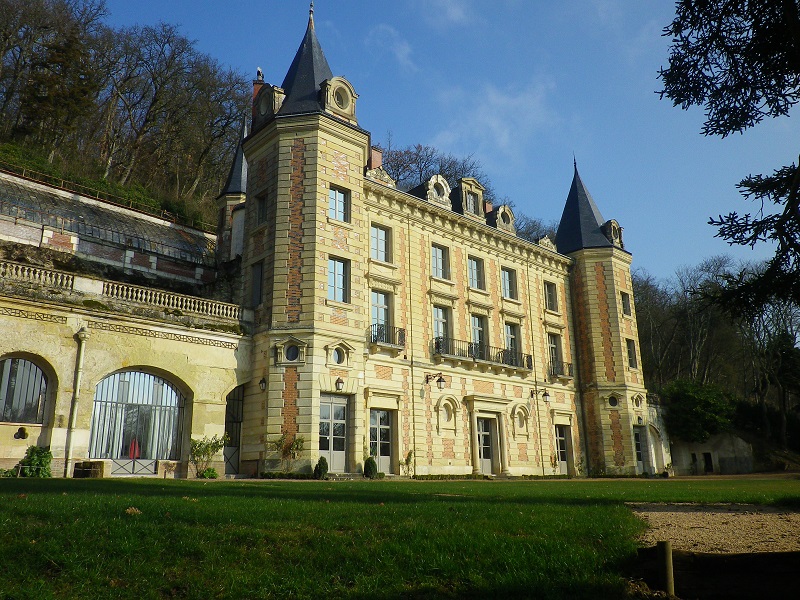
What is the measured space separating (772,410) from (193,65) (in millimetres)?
40591

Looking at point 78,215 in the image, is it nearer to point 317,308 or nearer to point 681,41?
point 317,308

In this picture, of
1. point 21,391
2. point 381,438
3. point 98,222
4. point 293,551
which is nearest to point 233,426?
point 381,438

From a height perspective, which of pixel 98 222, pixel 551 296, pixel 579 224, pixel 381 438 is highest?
pixel 579 224

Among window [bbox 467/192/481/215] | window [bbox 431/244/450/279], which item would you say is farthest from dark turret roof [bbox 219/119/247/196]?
window [bbox 467/192/481/215]

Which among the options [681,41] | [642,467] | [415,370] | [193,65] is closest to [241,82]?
[193,65]

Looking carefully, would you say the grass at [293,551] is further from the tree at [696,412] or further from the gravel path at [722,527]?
the tree at [696,412]

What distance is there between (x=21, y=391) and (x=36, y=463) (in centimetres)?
179

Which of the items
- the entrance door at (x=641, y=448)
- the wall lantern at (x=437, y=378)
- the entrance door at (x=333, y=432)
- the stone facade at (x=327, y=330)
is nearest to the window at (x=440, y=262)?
the stone facade at (x=327, y=330)

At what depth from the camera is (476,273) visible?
2622 centimetres

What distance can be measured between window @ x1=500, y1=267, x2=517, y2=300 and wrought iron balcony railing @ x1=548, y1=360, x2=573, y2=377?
3.51 m

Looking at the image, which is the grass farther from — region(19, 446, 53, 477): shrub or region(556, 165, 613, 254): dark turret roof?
region(556, 165, 613, 254): dark turret roof

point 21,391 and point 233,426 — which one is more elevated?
point 21,391

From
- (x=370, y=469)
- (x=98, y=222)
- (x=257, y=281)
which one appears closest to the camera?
(x=370, y=469)

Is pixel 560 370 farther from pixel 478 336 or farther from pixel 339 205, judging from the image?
pixel 339 205
